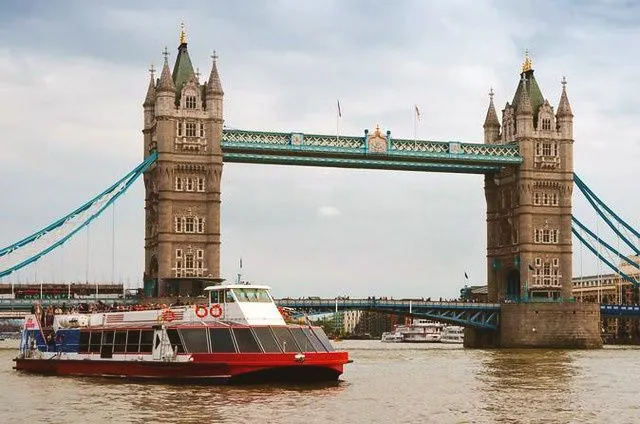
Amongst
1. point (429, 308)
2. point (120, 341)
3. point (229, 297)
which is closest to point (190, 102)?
point (429, 308)

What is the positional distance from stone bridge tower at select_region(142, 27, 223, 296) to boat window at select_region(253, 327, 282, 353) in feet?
173

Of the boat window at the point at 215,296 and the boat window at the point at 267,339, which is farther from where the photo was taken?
the boat window at the point at 215,296

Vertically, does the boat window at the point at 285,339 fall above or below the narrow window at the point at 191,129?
below

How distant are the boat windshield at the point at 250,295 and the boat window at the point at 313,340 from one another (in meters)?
2.38

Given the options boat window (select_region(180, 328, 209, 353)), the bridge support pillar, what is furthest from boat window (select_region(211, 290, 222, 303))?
the bridge support pillar

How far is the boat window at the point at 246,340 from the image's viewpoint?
49625 mm

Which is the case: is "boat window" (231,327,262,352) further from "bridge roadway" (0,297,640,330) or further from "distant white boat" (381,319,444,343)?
"distant white boat" (381,319,444,343)

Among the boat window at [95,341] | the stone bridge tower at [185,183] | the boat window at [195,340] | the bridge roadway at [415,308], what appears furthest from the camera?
the bridge roadway at [415,308]

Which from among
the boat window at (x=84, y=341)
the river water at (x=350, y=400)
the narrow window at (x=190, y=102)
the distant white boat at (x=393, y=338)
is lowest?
the distant white boat at (x=393, y=338)

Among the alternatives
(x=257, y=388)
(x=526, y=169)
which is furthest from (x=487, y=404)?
(x=526, y=169)

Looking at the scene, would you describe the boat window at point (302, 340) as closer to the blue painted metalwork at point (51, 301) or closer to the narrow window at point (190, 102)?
the blue painted metalwork at point (51, 301)

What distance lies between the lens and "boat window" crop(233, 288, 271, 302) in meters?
51.8

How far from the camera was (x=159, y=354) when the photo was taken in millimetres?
52469

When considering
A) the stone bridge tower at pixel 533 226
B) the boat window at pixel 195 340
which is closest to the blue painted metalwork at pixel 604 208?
the stone bridge tower at pixel 533 226
